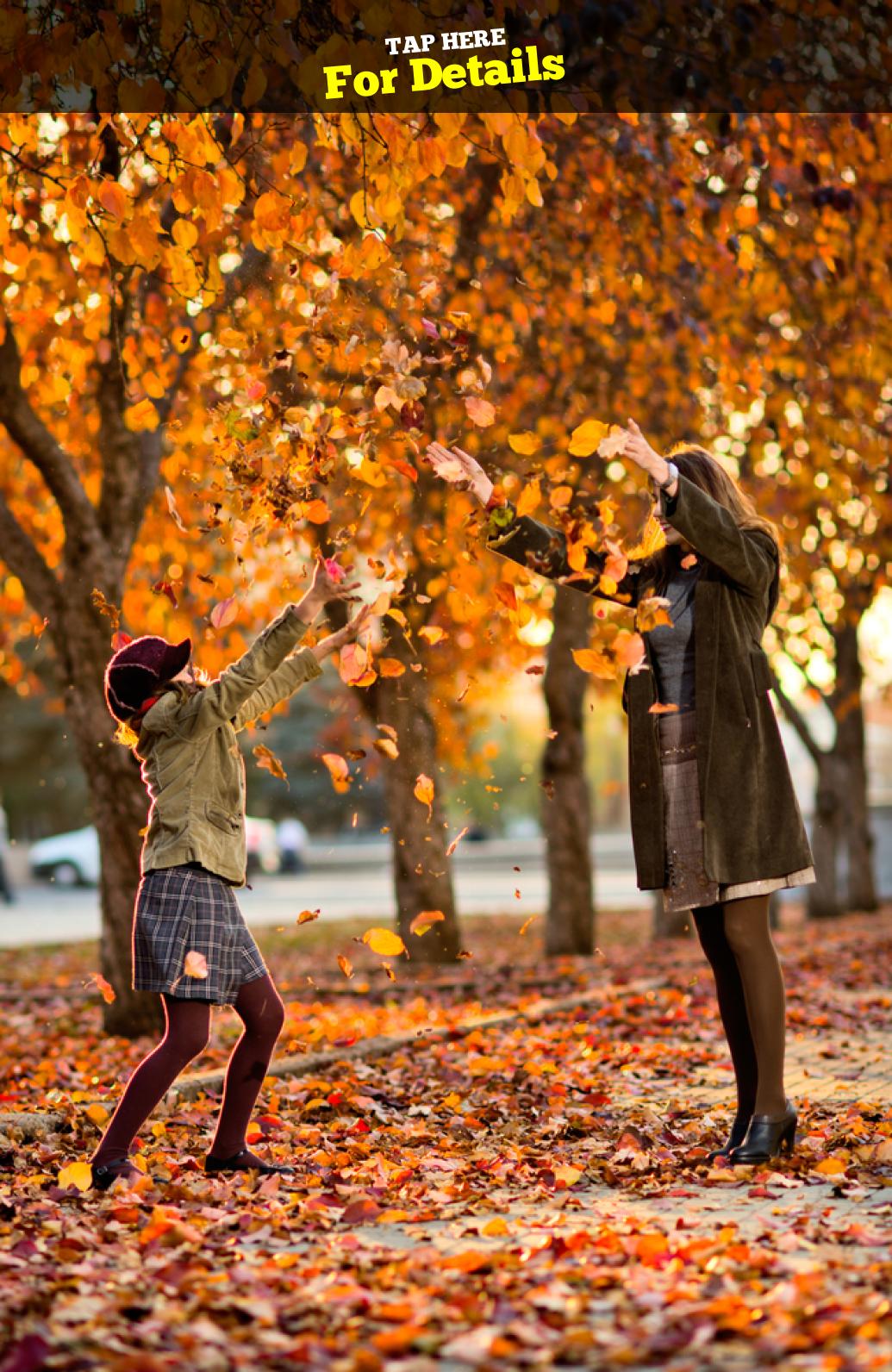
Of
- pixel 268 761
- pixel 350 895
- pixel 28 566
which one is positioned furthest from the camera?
pixel 350 895

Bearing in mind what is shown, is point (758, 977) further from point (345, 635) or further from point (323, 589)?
point (323, 589)

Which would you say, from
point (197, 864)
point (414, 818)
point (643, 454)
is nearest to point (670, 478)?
point (643, 454)

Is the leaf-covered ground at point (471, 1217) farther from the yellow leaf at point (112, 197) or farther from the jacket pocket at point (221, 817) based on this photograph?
the yellow leaf at point (112, 197)

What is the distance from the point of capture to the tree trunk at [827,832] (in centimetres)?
1939

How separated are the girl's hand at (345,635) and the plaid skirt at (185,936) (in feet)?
2.52

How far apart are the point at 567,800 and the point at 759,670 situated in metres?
8.76

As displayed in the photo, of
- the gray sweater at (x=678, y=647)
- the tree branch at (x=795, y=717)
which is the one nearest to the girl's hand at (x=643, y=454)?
the gray sweater at (x=678, y=647)

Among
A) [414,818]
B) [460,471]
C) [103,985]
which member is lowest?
[103,985]

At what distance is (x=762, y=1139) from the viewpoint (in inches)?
192

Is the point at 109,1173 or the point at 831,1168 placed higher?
the point at 109,1173

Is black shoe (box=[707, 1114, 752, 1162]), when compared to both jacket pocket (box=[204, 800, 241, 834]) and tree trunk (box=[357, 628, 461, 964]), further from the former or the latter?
tree trunk (box=[357, 628, 461, 964])

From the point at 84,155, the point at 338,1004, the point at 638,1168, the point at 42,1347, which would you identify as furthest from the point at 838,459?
the point at 42,1347

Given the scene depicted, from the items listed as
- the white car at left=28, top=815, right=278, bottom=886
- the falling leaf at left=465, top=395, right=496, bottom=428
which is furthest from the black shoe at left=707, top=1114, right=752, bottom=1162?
the white car at left=28, top=815, right=278, bottom=886

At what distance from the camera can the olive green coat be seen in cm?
481
